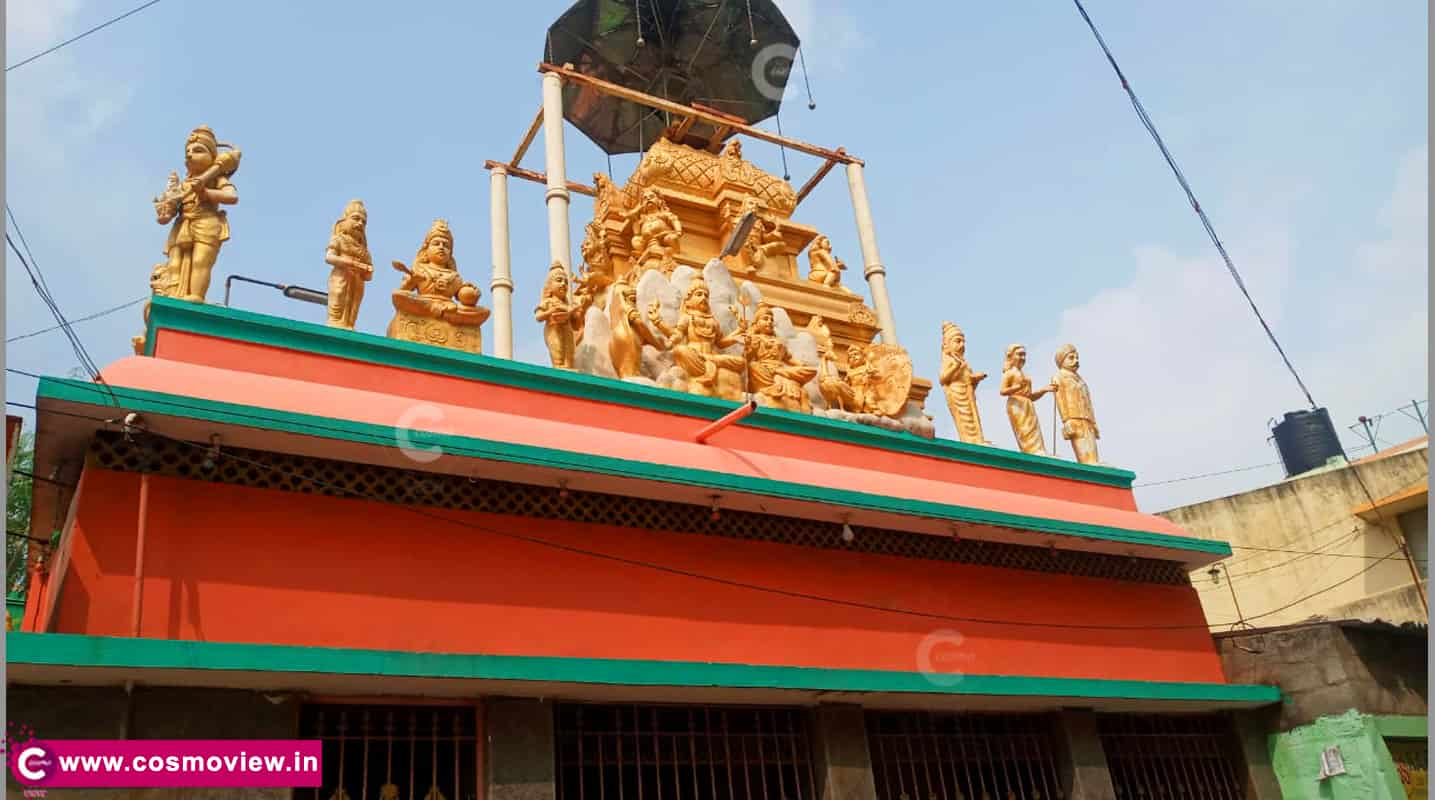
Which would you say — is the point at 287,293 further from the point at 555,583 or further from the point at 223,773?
the point at 223,773

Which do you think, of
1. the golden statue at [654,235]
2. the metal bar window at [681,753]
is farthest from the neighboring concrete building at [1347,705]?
the golden statue at [654,235]

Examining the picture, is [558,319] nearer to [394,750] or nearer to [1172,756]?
[394,750]

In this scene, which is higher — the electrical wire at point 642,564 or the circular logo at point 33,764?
the electrical wire at point 642,564

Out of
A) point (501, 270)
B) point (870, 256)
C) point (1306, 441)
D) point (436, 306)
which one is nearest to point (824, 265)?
point (870, 256)

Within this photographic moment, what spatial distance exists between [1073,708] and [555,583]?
5144 millimetres

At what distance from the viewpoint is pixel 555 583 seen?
8180 mm

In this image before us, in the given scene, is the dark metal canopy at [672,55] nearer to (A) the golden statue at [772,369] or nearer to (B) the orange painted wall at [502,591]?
(A) the golden statue at [772,369]

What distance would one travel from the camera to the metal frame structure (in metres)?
12.8

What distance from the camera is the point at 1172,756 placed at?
11.0m

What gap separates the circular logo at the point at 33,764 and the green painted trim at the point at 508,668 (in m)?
0.57

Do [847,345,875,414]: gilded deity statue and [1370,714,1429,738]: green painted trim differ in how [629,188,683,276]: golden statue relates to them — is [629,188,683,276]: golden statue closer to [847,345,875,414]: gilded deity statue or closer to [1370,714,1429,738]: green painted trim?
[847,345,875,414]: gilded deity statue

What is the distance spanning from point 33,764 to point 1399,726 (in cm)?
1168

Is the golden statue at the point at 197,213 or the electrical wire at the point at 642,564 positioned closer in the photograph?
the electrical wire at the point at 642,564

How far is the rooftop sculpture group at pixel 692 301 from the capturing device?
29.3 ft
